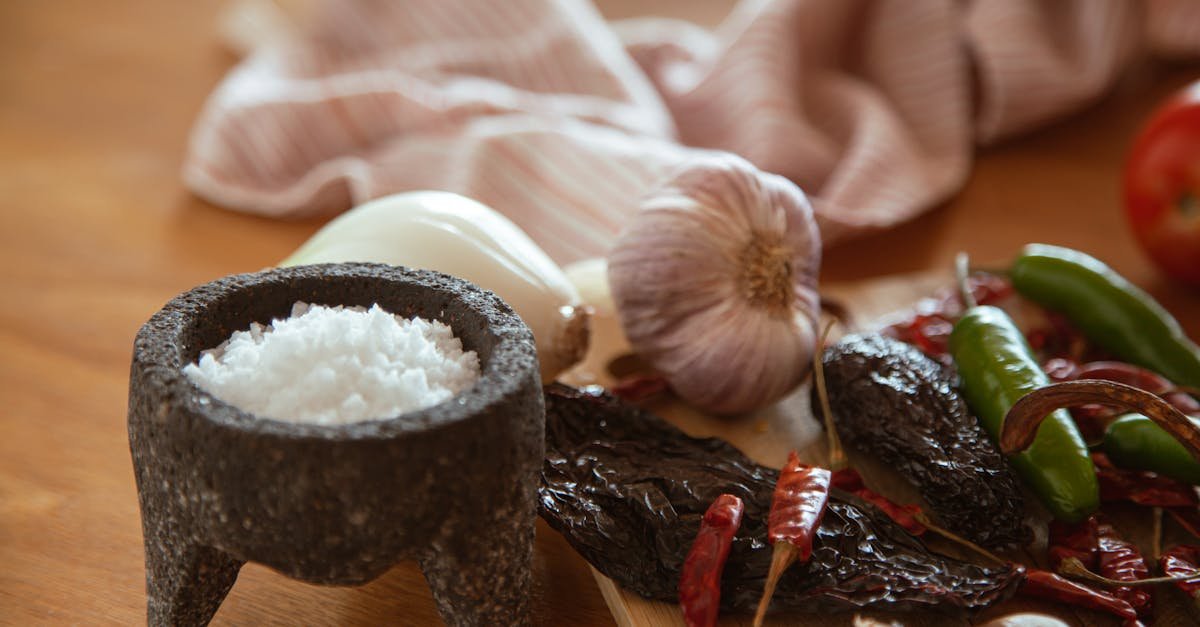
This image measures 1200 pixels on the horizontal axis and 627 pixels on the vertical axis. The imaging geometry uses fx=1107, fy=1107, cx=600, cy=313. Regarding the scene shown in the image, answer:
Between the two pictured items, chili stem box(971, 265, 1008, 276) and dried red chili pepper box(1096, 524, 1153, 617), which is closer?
dried red chili pepper box(1096, 524, 1153, 617)

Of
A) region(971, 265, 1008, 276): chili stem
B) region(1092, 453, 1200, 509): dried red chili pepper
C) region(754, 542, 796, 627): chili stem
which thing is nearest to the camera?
region(754, 542, 796, 627): chili stem

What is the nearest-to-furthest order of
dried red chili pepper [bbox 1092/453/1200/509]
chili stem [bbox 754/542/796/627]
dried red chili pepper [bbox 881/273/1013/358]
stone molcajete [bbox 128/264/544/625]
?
stone molcajete [bbox 128/264/544/625] → chili stem [bbox 754/542/796/627] → dried red chili pepper [bbox 1092/453/1200/509] → dried red chili pepper [bbox 881/273/1013/358]

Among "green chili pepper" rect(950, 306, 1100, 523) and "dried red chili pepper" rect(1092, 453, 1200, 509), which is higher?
"green chili pepper" rect(950, 306, 1100, 523)

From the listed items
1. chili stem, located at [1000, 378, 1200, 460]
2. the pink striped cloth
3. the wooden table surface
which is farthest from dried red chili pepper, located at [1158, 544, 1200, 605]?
the pink striped cloth

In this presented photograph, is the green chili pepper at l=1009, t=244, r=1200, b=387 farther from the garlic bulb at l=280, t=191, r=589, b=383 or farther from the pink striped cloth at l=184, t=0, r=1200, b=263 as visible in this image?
the garlic bulb at l=280, t=191, r=589, b=383

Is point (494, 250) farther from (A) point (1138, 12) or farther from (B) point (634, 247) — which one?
(A) point (1138, 12)

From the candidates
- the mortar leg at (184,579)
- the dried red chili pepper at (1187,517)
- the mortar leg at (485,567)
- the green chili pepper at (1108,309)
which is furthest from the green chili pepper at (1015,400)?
the mortar leg at (184,579)

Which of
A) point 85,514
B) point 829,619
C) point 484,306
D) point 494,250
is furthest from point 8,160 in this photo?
point 829,619
